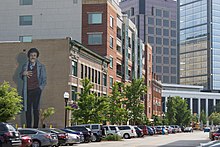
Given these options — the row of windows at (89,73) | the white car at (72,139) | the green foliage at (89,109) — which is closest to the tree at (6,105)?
the white car at (72,139)

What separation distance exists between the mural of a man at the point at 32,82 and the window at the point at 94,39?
18403 mm

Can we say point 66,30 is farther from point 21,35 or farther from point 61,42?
point 61,42

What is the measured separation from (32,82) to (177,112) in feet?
252

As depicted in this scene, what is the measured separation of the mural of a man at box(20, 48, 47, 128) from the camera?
2362 inches

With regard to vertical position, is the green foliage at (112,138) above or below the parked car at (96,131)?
below

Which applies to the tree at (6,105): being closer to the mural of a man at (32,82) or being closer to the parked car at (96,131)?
the parked car at (96,131)

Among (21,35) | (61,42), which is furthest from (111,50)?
(61,42)

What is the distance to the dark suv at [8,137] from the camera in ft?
86.1

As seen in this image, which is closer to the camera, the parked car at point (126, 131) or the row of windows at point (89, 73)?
the parked car at point (126, 131)

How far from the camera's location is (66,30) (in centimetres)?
7662

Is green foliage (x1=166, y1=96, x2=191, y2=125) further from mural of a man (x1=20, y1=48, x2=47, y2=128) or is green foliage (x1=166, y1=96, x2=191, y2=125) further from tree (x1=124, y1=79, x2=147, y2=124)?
mural of a man (x1=20, y1=48, x2=47, y2=128)

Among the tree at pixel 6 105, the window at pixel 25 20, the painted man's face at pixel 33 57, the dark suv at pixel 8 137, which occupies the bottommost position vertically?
the dark suv at pixel 8 137

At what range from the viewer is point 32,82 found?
199ft

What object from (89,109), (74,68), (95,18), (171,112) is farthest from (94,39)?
(171,112)
